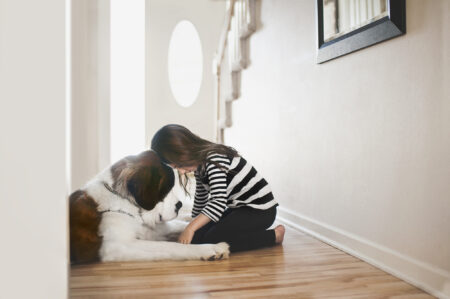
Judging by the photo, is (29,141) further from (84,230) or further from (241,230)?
(241,230)

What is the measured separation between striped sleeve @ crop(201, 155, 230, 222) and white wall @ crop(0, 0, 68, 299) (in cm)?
137

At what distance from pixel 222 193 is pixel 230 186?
12 cm

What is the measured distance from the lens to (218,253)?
1758mm

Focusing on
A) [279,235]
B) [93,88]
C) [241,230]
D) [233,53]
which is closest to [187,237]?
[241,230]

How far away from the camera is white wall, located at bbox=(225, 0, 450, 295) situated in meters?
1.36

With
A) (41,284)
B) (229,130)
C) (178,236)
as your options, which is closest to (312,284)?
(178,236)

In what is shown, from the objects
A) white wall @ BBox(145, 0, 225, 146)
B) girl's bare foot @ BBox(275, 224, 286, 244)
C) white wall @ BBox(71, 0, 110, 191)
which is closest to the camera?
girl's bare foot @ BBox(275, 224, 286, 244)

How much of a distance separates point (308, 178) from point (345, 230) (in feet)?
1.59

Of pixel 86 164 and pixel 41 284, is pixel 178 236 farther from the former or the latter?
pixel 41 284

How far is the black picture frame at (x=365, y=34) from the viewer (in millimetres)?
1505

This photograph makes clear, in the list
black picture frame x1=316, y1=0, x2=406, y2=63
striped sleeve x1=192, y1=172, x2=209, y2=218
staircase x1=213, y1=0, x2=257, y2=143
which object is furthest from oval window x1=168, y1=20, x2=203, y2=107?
black picture frame x1=316, y1=0, x2=406, y2=63

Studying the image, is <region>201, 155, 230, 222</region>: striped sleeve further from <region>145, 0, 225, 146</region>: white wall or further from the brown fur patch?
<region>145, 0, 225, 146</region>: white wall

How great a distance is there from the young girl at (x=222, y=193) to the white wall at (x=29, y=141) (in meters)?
1.33

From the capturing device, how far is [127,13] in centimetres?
526
